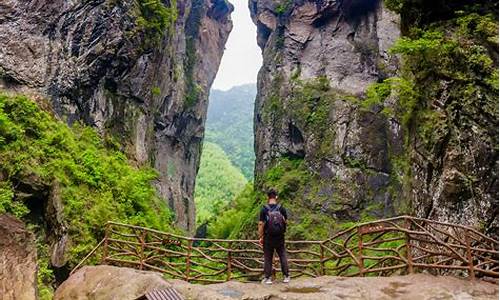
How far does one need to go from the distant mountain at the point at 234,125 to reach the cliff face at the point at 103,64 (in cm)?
4934

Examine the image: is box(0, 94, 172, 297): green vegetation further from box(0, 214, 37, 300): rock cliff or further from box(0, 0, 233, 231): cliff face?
box(0, 214, 37, 300): rock cliff

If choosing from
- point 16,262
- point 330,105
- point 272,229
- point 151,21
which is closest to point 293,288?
point 272,229

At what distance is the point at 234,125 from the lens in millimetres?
102188

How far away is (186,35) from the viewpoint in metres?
32.9

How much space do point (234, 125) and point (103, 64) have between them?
84835mm

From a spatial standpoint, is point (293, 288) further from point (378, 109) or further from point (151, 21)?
point (378, 109)

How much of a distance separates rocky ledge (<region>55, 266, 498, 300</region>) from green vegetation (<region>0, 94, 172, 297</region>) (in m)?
2.35

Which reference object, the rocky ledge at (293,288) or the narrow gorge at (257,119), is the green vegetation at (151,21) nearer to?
the narrow gorge at (257,119)

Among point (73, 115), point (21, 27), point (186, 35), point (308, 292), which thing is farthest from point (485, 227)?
point (186, 35)

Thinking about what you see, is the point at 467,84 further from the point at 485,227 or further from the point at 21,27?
the point at 21,27

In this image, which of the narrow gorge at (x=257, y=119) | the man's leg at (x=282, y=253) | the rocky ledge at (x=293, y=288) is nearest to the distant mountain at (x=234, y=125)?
the narrow gorge at (x=257, y=119)

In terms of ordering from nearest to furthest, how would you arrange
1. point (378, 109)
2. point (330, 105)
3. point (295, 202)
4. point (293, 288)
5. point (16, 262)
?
point (16, 262) → point (293, 288) → point (295, 202) → point (378, 109) → point (330, 105)

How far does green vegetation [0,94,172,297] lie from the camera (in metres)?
10.9

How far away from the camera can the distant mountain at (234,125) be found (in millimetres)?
82875
